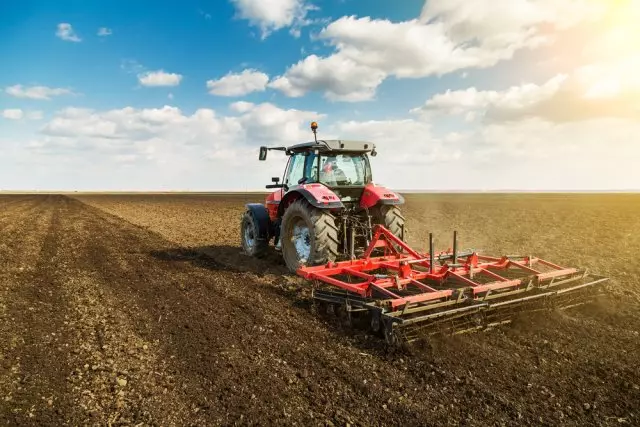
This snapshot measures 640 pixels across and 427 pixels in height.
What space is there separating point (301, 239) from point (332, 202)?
1108 millimetres

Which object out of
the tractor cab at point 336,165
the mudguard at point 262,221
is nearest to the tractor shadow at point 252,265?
the mudguard at point 262,221

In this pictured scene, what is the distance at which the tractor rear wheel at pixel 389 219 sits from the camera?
760 centimetres

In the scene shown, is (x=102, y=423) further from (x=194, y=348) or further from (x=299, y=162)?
(x=299, y=162)

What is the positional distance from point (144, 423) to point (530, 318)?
13.6 feet

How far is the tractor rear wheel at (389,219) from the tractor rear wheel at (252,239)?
2520 mm

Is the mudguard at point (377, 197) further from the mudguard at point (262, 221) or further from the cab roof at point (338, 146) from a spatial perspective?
the mudguard at point (262, 221)

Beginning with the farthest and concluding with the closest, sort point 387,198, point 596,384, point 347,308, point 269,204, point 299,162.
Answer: point 269,204, point 299,162, point 387,198, point 347,308, point 596,384

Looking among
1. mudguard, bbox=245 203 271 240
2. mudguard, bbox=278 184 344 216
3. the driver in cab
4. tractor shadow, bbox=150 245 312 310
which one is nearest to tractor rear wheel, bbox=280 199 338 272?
mudguard, bbox=278 184 344 216

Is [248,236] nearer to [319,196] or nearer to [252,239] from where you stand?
[252,239]

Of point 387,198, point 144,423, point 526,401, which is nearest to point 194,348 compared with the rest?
point 144,423

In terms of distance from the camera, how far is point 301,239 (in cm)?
768

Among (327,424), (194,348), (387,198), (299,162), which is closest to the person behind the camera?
(327,424)

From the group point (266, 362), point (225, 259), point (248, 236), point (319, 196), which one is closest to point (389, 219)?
point (319, 196)

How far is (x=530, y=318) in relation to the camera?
17.1ft
